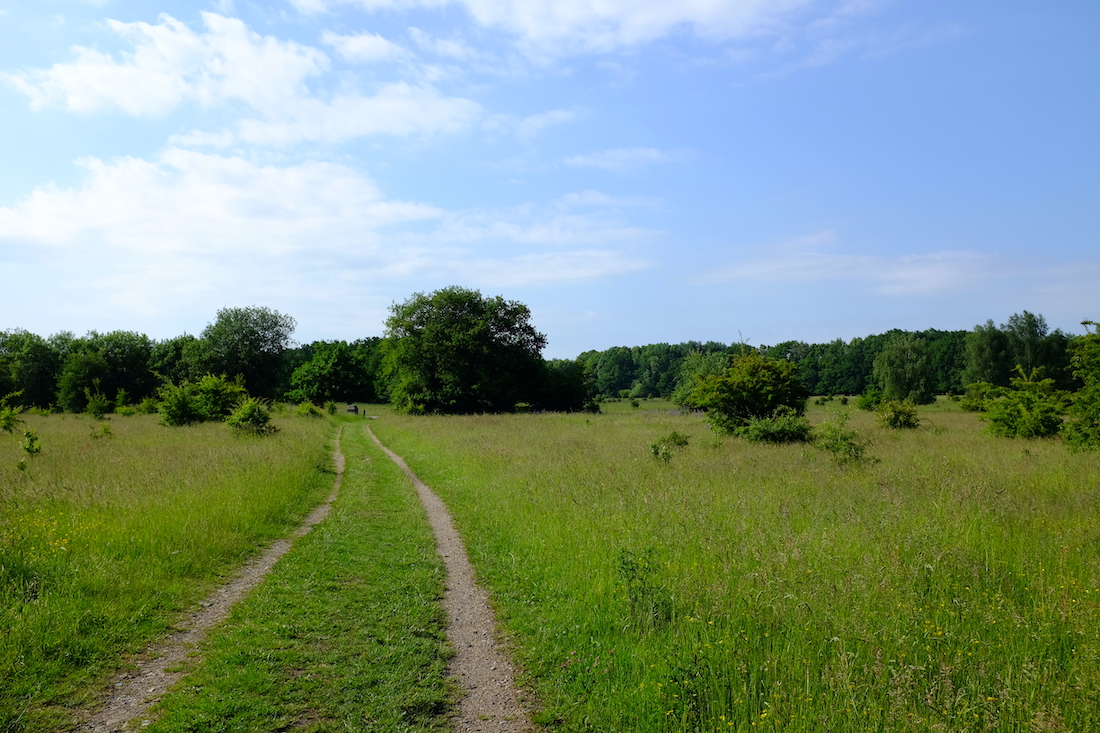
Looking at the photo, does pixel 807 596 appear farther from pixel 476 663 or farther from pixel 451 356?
pixel 451 356

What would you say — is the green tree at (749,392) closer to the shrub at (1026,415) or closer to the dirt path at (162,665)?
the shrub at (1026,415)

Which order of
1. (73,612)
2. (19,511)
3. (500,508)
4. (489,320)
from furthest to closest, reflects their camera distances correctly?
(489,320) → (500,508) → (19,511) → (73,612)

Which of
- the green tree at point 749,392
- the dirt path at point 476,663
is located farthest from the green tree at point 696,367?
the dirt path at point 476,663

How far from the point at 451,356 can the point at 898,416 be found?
35610mm

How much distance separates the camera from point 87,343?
240 ft

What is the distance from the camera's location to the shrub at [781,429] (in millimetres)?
17906

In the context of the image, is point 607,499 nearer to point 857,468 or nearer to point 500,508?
point 500,508

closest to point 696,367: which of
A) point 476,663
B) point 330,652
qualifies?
point 476,663

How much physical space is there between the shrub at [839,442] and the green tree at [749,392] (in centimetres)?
489

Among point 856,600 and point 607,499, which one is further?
point 607,499

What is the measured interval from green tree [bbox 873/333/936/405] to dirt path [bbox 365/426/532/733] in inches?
2682

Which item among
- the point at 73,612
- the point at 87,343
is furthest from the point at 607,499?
the point at 87,343

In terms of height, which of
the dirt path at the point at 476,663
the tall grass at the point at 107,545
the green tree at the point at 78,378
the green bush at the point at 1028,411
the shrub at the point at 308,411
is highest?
the green tree at the point at 78,378

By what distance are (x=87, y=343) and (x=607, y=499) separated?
288ft
